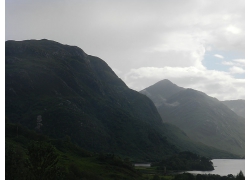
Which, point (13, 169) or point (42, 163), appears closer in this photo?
point (42, 163)

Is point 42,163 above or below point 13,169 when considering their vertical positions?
above

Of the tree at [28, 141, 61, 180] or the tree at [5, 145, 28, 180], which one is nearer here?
the tree at [28, 141, 61, 180]

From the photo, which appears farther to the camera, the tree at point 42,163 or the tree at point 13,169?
the tree at point 13,169

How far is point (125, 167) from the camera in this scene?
188m
